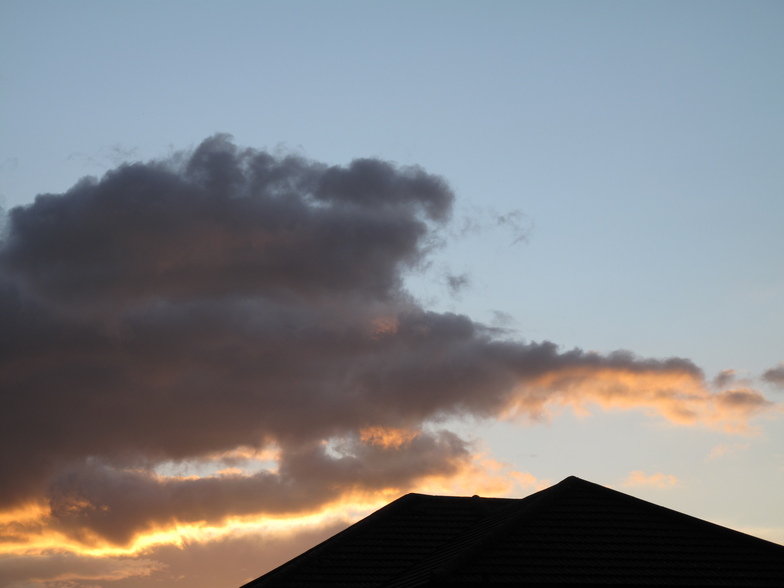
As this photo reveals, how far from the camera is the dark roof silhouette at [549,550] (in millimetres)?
15438

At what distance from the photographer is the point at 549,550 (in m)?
16.2

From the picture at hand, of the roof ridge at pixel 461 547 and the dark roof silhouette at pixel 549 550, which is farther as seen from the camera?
the dark roof silhouette at pixel 549 550

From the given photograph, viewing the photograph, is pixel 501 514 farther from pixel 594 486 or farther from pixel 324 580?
pixel 324 580

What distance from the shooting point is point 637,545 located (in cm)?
1703

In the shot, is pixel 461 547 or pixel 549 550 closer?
pixel 549 550

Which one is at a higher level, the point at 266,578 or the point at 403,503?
the point at 403,503

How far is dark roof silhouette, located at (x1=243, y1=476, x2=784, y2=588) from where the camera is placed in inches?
608

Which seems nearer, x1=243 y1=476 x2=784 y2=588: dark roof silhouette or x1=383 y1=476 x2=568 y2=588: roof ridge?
x1=383 y1=476 x2=568 y2=588: roof ridge

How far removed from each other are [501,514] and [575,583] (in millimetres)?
5105

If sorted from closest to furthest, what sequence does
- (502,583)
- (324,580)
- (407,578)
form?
(502,583), (407,578), (324,580)

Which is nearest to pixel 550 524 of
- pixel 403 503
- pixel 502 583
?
pixel 502 583

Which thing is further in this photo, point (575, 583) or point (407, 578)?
point (407, 578)

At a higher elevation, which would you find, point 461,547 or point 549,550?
point 461,547

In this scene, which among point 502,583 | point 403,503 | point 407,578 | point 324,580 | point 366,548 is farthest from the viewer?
point 403,503
